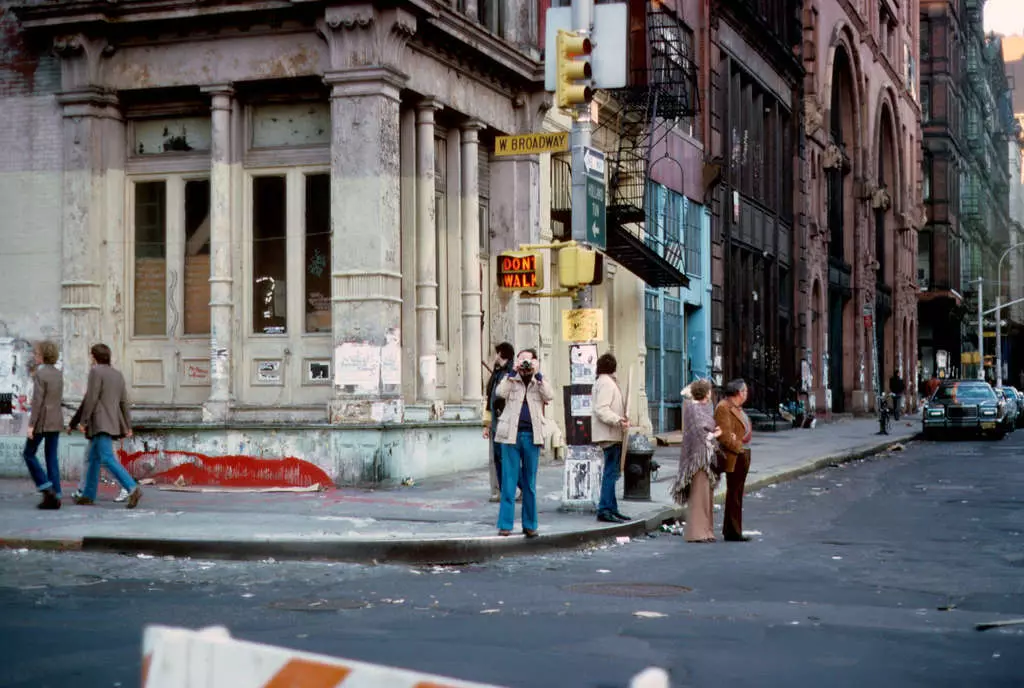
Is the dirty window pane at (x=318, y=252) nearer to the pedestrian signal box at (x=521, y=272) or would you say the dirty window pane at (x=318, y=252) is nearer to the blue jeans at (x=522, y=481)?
the pedestrian signal box at (x=521, y=272)

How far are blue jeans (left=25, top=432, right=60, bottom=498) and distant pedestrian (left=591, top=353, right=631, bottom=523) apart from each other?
5775 millimetres

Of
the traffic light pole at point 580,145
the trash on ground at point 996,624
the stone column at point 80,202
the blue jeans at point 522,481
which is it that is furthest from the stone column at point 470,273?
the trash on ground at point 996,624

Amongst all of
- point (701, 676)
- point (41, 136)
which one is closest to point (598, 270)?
point (701, 676)

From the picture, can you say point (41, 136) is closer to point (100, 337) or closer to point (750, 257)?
point (100, 337)

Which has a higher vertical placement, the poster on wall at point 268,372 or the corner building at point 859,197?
the corner building at point 859,197

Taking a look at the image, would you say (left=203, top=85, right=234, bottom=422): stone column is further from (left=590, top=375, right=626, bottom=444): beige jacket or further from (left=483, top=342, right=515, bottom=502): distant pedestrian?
(left=590, top=375, right=626, bottom=444): beige jacket

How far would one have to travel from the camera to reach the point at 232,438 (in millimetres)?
19234

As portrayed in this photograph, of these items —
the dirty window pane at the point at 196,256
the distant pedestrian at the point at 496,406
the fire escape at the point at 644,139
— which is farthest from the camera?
the fire escape at the point at 644,139

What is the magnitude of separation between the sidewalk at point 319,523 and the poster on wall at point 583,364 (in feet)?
4.78

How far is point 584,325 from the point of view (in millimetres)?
15898

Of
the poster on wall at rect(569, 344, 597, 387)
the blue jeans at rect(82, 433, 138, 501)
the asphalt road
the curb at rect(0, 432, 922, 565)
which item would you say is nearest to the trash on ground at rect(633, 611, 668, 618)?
the asphalt road

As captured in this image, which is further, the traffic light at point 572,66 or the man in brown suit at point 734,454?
the traffic light at point 572,66

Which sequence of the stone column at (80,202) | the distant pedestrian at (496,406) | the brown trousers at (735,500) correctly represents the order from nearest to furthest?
the brown trousers at (735,500)
the distant pedestrian at (496,406)
the stone column at (80,202)

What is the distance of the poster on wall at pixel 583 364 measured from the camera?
15734mm
